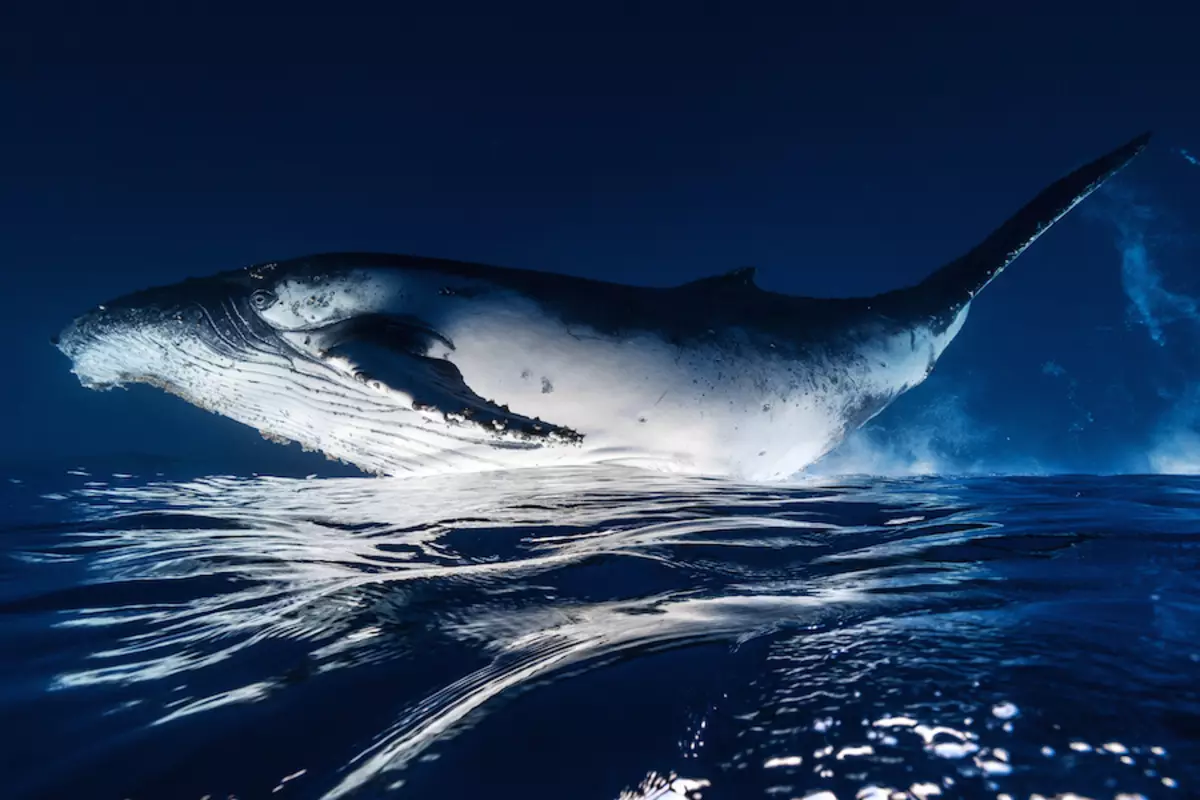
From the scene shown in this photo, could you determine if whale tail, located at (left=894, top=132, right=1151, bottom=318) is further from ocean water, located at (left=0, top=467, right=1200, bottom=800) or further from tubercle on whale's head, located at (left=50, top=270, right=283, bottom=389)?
tubercle on whale's head, located at (left=50, top=270, right=283, bottom=389)

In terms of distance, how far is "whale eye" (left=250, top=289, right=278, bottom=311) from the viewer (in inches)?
233

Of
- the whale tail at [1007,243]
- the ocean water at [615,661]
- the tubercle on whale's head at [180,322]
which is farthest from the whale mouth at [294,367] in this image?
the whale tail at [1007,243]

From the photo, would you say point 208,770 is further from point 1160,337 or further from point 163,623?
point 1160,337

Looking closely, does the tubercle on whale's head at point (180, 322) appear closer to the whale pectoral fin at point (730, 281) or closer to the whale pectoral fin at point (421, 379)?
the whale pectoral fin at point (421, 379)

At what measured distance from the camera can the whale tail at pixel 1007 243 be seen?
825 centimetres

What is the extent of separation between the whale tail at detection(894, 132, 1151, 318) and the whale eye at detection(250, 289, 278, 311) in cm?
782

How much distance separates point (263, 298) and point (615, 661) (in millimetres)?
5515

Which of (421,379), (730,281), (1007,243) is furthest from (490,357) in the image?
(1007,243)

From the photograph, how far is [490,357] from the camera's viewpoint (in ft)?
20.3

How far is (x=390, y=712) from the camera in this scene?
192cm

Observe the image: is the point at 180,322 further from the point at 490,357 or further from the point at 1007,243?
the point at 1007,243

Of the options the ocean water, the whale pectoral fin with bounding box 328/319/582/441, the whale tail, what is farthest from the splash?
the ocean water

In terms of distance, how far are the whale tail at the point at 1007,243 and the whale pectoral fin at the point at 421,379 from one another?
6220 millimetres

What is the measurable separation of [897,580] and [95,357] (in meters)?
8.29
